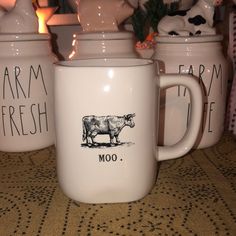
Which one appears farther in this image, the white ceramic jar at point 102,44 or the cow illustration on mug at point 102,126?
the white ceramic jar at point 102,44

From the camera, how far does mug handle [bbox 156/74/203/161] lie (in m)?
0.39

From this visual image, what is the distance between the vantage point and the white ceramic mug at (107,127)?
36 cm

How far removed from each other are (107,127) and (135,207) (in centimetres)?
10

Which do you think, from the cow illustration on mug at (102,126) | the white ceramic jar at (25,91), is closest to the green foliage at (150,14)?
the white ceramic jar at (25,91)

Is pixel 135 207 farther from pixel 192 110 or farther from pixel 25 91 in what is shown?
pixel 25 91

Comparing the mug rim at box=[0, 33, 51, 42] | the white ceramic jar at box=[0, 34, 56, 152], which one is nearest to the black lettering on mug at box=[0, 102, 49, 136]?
the white ceramic jar at box=[0, 34, 56, 152]

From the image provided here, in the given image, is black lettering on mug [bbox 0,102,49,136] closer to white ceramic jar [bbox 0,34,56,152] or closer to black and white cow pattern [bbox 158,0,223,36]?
white ceramic jar [bbox 0,34,56,152]

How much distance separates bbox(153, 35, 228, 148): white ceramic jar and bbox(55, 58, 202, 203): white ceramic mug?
0.41ft

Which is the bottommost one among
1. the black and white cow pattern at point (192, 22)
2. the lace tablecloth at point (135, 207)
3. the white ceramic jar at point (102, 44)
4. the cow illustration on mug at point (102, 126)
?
the lace tablecloth at point (135, 207)

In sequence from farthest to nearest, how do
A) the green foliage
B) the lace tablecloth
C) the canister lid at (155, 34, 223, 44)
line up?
the green foliage, the canister lid at (155, 34, 223, 44), the lace tablecloth

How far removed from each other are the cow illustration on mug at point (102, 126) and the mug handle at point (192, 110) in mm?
71

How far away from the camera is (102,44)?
1.75 ft

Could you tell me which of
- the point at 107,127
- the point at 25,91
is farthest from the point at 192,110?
the point at 25,91

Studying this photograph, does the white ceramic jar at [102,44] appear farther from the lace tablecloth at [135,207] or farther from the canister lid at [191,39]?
the lace tablecloth at [135,207]
